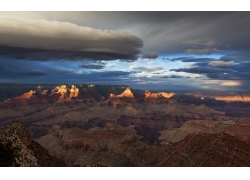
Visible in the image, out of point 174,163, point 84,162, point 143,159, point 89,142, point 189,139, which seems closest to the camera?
point 174,163

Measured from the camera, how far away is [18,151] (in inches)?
2250

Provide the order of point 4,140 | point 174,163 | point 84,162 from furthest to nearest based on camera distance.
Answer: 1. point 84,162
2. point 174,163
3. point 4,140

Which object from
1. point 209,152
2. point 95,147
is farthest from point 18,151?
point 95,147

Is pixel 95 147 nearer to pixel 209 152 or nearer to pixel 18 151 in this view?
pixel 209 152

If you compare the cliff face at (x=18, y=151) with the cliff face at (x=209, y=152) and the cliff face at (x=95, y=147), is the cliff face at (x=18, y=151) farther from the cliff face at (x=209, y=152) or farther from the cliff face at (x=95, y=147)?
the cliff face at (x=95, y=147)

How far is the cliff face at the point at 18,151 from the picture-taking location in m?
53.8

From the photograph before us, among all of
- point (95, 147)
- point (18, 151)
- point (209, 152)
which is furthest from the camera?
point (95, 147)

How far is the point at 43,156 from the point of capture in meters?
69.2

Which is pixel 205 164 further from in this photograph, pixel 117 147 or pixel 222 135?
pixel 117 147

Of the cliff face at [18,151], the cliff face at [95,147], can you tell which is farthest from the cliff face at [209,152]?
the cliff face at [95,147]

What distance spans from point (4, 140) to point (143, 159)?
58.8 metres

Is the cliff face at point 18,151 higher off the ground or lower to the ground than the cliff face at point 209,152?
higher

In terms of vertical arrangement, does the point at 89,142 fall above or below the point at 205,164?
below

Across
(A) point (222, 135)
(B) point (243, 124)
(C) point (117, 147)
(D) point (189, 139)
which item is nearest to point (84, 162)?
(C) point (117, 147)
